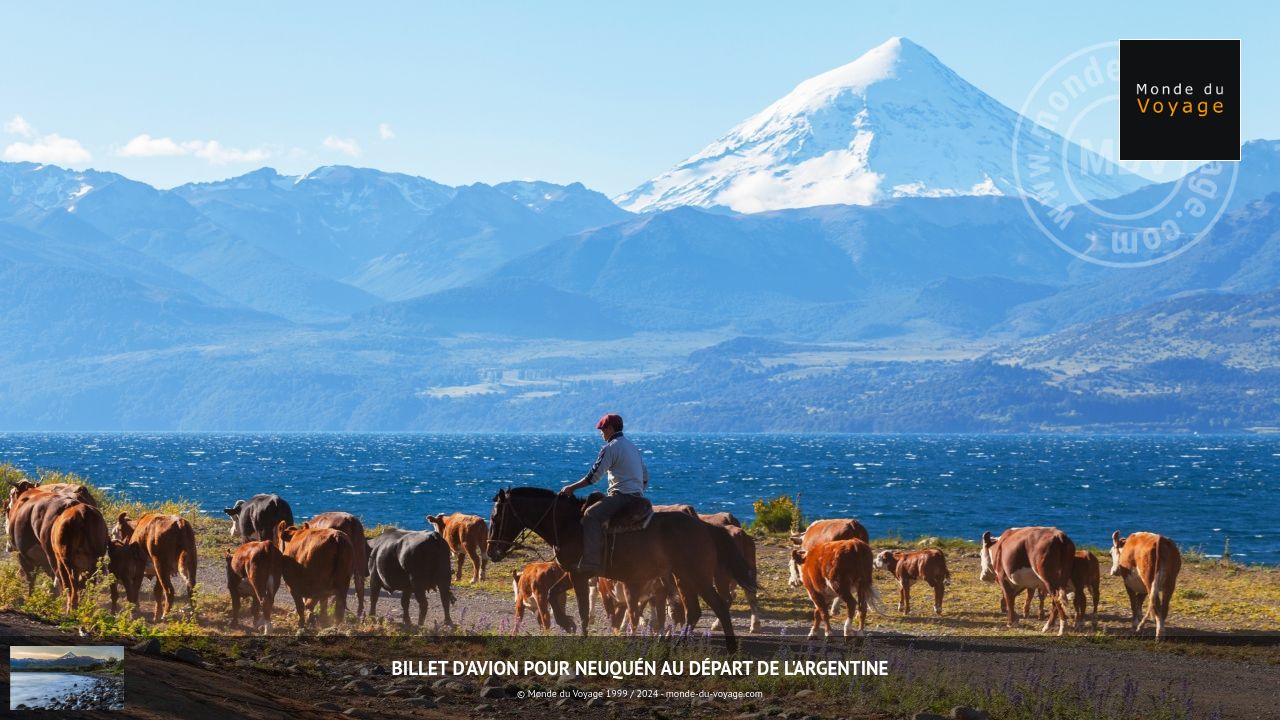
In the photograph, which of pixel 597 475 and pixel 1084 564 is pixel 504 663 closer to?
pixel 597 475

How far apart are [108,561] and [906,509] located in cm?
6791

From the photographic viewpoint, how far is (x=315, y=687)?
15344 mm

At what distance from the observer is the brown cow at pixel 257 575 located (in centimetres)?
2069

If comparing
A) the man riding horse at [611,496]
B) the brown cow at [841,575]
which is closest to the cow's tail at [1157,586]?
the brown cow at [841,575]

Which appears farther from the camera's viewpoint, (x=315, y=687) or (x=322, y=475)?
(x=322, y=475)

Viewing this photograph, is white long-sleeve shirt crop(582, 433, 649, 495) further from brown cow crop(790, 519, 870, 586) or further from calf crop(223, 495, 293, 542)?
calf crop(223, 495, 293, 542)

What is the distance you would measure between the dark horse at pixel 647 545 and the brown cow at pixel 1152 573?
6.52 metres

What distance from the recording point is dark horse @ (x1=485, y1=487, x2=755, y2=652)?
62.8ft

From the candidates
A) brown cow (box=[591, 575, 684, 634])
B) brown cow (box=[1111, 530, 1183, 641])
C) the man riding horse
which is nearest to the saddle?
the man riding horse

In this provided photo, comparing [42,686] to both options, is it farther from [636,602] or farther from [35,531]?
[35,531]

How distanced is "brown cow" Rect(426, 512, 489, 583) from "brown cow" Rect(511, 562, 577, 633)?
28.7ft

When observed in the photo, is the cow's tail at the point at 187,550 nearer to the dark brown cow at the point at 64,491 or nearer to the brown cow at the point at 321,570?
the brown cow at the point at 321,570

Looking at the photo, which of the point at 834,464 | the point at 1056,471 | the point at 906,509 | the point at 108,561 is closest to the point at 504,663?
the point at 108,561

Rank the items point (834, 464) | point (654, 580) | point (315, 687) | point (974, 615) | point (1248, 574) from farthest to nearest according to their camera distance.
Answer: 1. point (834, 464)
2. point (1248, 574)
3. point (974, 615)
4. point (654, 580)
5. point (315, 687)
